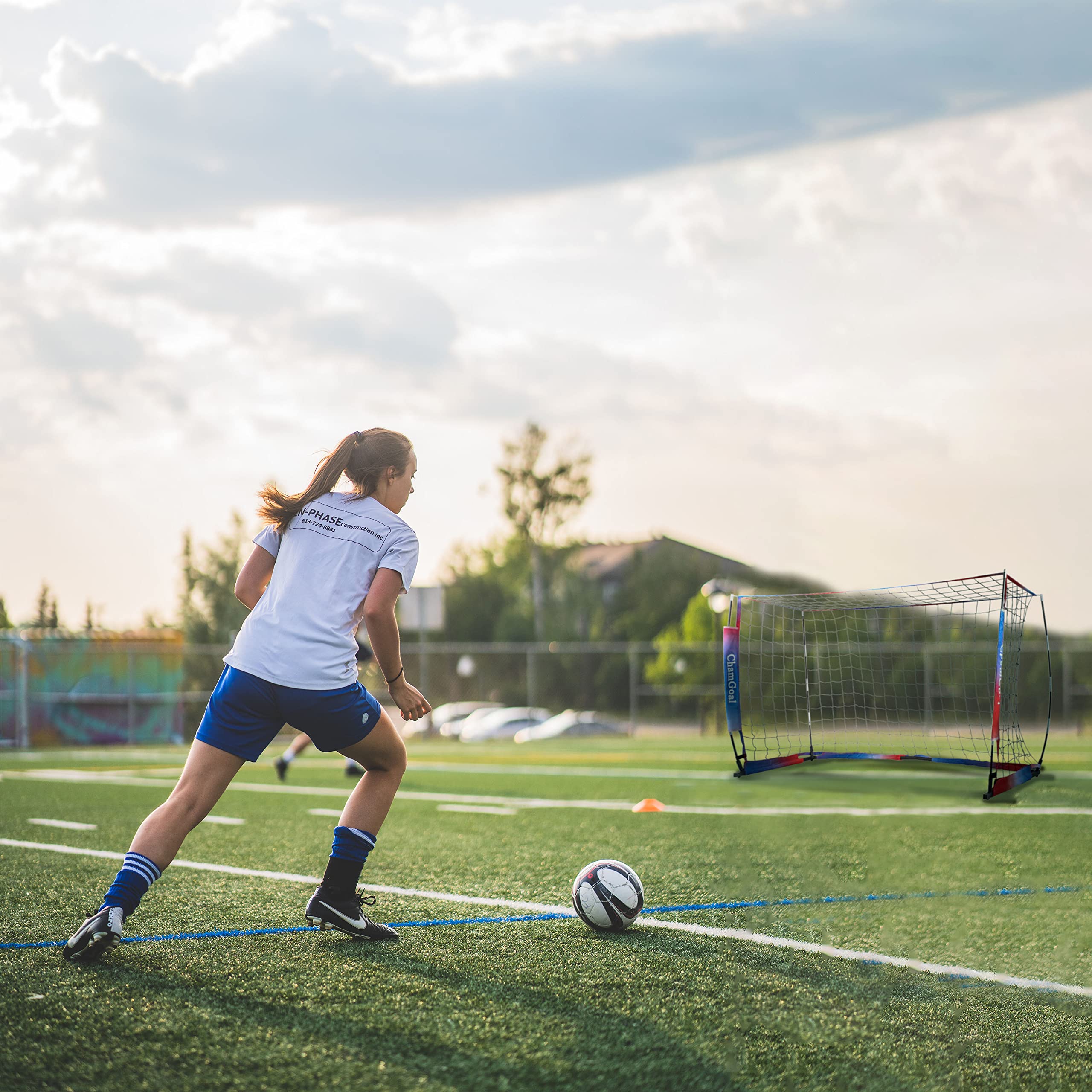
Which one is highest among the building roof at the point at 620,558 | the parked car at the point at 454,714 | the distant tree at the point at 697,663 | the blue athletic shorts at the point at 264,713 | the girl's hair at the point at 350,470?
the building roof at the point at 620,558

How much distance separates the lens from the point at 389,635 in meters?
4.13

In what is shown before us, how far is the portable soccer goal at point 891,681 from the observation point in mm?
5426

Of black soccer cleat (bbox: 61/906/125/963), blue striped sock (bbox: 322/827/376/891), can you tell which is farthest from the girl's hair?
black soccer cleat (bbox: 61/906/125/963)

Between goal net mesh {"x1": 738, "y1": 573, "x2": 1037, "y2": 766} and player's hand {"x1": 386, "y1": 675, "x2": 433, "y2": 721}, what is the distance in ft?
5.15

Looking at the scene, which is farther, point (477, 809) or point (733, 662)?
Answer: point (477, 809)

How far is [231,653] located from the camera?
4223mm

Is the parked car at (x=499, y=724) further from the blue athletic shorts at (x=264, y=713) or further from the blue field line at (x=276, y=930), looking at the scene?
the blue athletic shorts at (x=264, y=713)

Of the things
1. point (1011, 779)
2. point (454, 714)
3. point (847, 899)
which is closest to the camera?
point (1011, 779)

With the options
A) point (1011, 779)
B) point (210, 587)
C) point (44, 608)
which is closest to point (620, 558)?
point (210, 587)

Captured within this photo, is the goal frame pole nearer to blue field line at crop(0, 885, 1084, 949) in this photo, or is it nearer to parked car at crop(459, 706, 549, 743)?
blue field line at crop(0, 885, 1084, 949)

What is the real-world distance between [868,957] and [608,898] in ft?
2.99

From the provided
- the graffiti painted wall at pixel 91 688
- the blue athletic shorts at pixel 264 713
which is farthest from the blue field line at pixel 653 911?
the graffiti painted wall at pixel 91 688

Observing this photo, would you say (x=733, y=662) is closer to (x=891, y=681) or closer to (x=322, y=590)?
(x=322, y=590)

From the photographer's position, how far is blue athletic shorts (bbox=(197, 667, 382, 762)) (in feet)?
13.6
